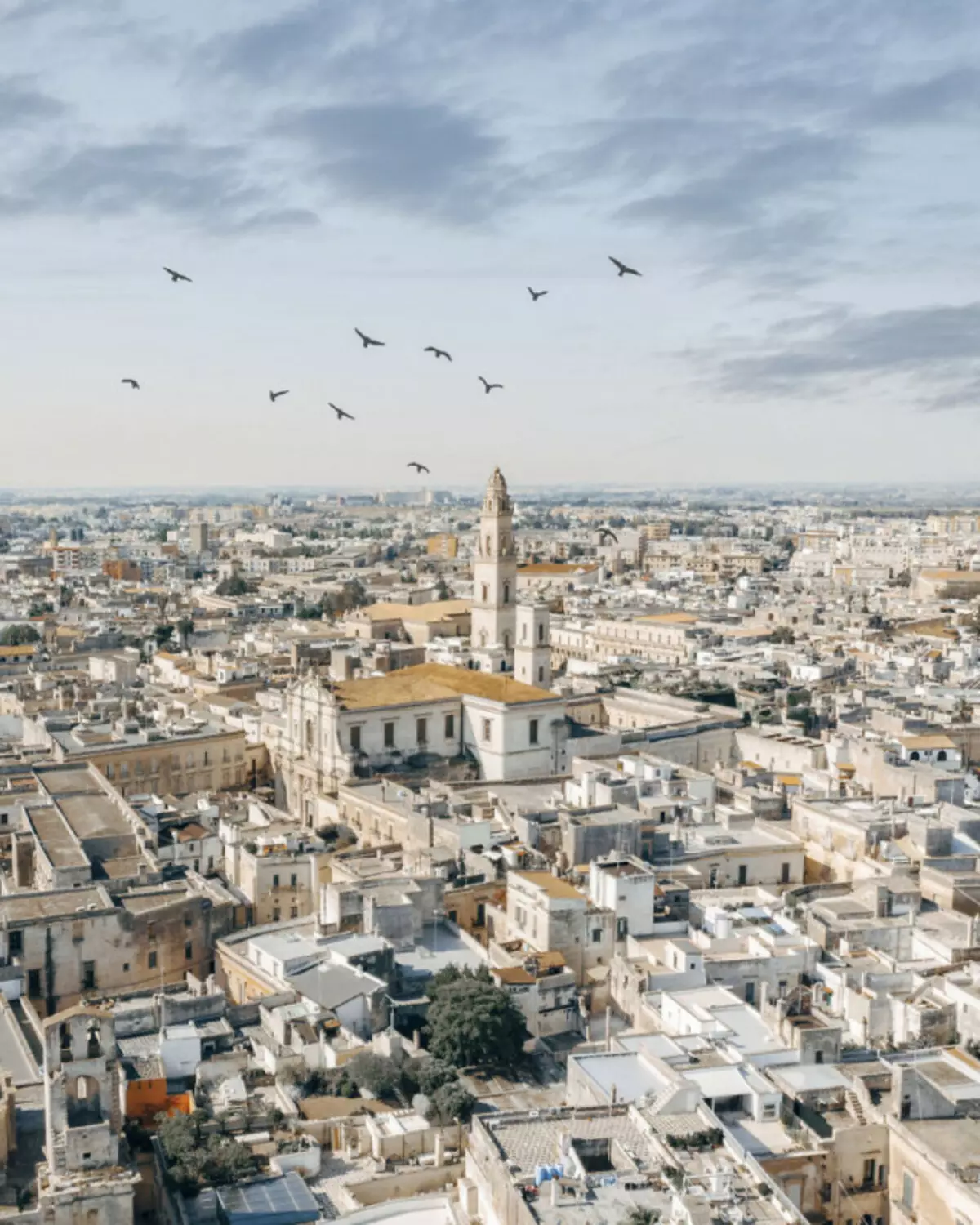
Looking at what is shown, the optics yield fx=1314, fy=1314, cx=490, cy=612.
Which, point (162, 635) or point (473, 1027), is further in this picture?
point (162, 635)

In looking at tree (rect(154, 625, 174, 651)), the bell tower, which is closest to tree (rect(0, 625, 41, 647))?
tree (rect(154, 625, 174, 651))

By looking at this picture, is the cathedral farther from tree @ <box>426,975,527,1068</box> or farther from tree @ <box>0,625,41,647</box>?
tree @ <box>0,625,41,647</box>

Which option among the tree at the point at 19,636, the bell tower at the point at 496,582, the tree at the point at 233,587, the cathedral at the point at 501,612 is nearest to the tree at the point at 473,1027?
the cathedral at the point at 501,612

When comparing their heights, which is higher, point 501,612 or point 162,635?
point 501,612

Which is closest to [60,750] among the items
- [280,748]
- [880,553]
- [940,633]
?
[280,748]

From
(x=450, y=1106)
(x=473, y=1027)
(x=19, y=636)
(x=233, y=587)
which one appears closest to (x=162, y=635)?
(x=19, y=636)

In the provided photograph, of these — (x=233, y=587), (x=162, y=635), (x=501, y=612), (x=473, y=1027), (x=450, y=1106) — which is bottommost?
(x=450, y=1106)

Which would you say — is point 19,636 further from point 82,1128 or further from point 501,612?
point 82,1128
